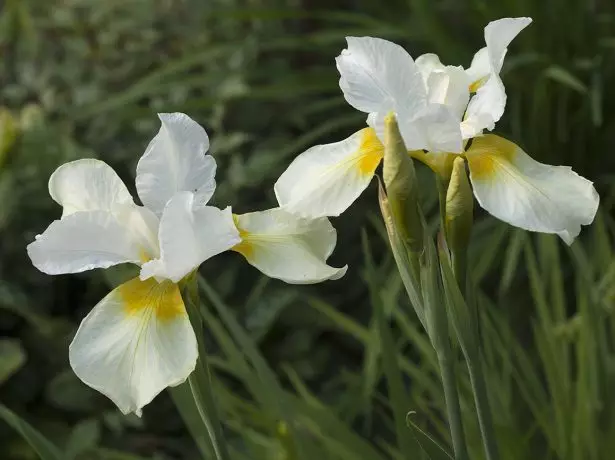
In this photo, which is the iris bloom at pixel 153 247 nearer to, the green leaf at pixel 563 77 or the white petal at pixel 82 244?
the white petal at pixel 82 244

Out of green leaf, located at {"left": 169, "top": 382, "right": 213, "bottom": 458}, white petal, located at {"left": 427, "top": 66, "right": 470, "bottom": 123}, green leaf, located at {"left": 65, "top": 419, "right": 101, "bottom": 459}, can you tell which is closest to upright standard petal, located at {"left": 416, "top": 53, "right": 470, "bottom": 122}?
white petal, located at {"left": 427, "top": 66, "right": 470, "bottom": 123}

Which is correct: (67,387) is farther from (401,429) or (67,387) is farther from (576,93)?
(576,93)

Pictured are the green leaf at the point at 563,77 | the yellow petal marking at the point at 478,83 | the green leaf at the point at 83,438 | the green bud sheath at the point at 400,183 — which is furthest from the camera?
the green leaf at the point at 563,77

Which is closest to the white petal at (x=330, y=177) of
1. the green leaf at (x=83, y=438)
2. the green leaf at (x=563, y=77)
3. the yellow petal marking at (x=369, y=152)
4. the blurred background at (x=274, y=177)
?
the yellow petal marking at (x=369, y=152)

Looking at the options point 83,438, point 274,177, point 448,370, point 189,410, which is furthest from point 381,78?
point 274,177

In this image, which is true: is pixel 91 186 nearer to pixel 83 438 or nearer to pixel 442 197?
pixel 442 197

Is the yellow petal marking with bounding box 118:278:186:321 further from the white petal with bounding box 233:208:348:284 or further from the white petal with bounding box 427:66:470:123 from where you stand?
the white petal with bounding box 427:66:470:123
